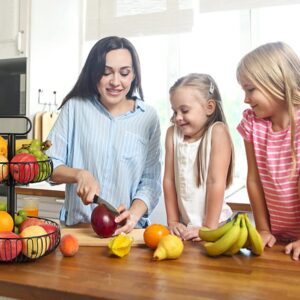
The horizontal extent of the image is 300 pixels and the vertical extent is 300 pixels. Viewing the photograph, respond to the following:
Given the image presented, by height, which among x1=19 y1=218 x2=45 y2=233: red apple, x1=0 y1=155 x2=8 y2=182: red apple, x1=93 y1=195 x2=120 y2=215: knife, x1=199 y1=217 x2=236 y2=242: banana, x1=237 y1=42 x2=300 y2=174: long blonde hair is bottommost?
x1=199 y1=217 x2=236 y2=242: banana

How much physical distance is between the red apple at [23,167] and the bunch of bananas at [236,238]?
430mm

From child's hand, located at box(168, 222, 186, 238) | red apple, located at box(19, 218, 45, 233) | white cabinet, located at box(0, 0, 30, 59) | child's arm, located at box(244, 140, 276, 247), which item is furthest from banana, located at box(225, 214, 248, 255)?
white cabinet, located at box(0, 0, 30, 59)

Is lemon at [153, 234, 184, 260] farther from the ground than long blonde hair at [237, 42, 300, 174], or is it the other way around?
long blonde hair at [237, 42, 300, 174]

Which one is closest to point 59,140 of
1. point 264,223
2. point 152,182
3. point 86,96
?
point 86,96

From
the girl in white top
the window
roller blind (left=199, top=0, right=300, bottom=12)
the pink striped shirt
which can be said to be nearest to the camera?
the pink striped shirt

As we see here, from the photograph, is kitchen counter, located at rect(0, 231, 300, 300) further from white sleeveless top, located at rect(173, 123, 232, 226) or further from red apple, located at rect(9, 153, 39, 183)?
white sleeveless top, located at rect(173, 123, 232, 226)

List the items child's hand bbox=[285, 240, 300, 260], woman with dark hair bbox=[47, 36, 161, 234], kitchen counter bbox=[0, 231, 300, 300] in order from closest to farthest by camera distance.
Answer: kitchen counter bbox=[0, 231, 300, 300]
child's hand bbox=[285, 240, 300, 260]
woman with dark hair bbox=[47, 36, 161, 234]

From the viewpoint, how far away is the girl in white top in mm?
1315

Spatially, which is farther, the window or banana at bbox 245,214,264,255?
the window

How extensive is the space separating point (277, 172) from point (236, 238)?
1.13 ft

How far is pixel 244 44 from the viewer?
2.67m

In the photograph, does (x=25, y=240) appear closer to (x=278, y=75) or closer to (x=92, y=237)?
(x=92, y=237)

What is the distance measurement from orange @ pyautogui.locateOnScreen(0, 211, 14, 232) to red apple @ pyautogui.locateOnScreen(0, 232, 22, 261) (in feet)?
0.10

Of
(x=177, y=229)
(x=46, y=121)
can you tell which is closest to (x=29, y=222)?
(x=177, y=229)
